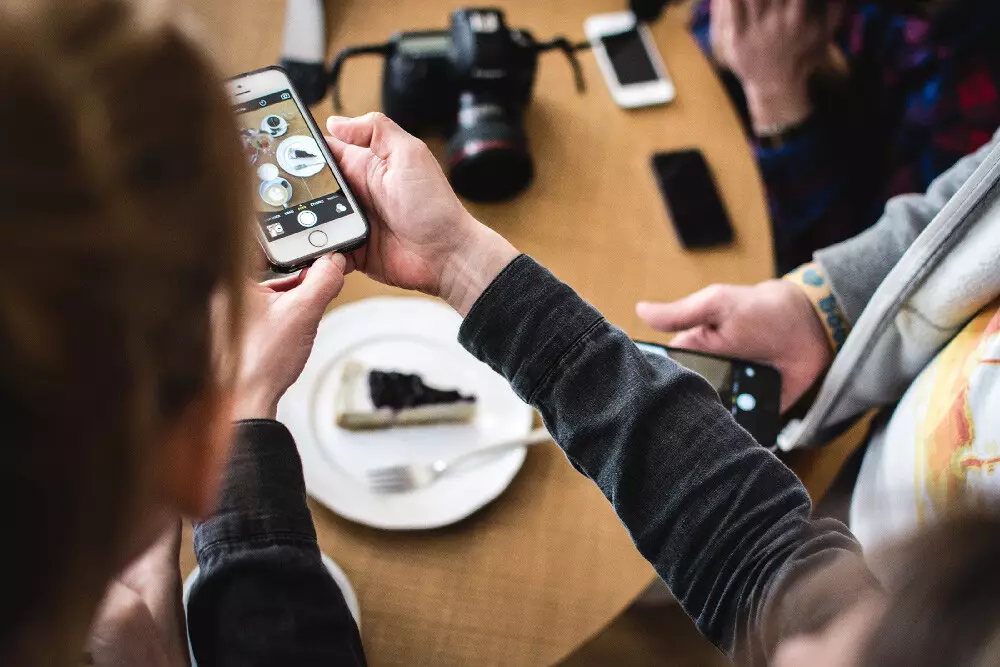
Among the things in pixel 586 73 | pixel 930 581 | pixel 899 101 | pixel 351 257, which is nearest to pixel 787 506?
pixel 930 581

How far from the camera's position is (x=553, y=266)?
0.75 m

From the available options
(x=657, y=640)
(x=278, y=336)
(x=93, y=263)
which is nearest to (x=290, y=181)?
(x=278, y=336)

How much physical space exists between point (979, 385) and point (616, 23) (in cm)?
60

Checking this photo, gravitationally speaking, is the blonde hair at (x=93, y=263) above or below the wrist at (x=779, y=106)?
above

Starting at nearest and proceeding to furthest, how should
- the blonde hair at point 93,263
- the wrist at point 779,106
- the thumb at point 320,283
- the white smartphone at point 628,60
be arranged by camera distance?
the blonde hair at point 93,263 < the thumb at point 320,283 < the white smartphone at point 628,60 < the wrist at point 779,106

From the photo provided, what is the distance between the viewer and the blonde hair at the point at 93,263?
23 centimetres

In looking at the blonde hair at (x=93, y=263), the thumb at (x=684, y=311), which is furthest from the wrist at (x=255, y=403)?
the thumb at (x=684, y=311)

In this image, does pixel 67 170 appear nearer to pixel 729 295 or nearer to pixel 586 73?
pixel 729 295

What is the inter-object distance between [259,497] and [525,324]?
0.70 ft

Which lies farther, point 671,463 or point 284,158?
point 284,158

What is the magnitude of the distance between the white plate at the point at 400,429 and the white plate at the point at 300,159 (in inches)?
5.6

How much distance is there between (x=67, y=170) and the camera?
240 millimetres

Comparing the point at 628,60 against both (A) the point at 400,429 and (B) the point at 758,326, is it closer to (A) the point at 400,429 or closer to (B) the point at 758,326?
(B) the point at 758,326

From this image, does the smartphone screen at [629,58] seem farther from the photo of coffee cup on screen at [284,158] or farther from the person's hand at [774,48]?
the photo of coffee cup on screen at [284,158]
